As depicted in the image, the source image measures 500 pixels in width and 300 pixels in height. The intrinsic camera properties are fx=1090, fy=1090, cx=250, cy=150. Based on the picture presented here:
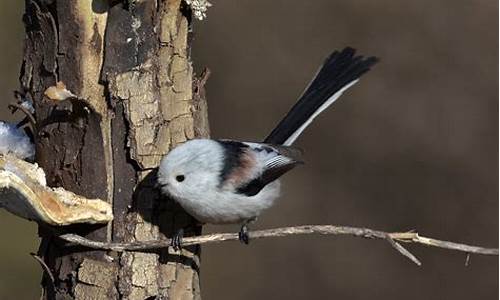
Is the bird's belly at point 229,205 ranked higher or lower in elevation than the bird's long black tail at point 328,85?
lower

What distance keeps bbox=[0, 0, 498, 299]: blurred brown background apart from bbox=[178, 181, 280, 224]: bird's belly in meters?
2.46

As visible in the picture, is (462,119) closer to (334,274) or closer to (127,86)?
(334,274)

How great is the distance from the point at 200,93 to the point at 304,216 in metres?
2.76

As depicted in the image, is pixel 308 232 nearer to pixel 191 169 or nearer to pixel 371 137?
pixel 191 169

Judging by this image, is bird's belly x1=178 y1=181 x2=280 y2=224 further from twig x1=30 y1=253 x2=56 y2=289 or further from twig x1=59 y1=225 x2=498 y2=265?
twig x1=30 y1=253 x2=56 y2=289

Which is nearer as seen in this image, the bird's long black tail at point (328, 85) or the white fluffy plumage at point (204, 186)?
the white fluffy plumage at point (204, 186)

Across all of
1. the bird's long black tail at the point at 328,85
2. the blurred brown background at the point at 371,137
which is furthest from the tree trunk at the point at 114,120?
the blurred brown background at the point at 371,137

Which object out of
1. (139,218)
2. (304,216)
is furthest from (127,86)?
(304,216)

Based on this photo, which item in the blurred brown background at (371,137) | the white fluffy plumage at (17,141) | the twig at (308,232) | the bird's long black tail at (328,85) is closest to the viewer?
the twig at (308,232)

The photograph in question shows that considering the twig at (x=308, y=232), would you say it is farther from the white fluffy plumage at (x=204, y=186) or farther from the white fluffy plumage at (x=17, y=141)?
the white fluffy plumage at (x=17, y=141)

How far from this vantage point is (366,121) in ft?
15.8

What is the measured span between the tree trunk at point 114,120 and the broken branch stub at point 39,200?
0.11ft

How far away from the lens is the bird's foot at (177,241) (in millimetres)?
1953

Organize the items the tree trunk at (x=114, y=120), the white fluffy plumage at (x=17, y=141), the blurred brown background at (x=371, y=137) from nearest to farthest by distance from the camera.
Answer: the tree trunk at (x=114, y=120) < the white fluffy plumage at (x=17, y=141) < the blurred brown background at (x=371, y=137)
